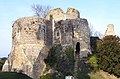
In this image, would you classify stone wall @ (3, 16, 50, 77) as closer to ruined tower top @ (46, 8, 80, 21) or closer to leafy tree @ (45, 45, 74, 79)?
leafy tree @ (45, 45, 74, 79)

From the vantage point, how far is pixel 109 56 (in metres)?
31.6

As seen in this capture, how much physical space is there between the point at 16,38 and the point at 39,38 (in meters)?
2.28

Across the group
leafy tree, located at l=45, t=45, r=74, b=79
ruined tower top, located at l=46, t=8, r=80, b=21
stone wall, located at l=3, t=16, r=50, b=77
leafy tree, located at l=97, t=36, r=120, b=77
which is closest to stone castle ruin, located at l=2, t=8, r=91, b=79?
stone wall, located at l=3, t=16, r=50, b=77

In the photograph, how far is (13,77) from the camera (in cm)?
2661

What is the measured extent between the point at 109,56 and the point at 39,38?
6.77 m

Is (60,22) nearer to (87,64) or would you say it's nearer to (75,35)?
(75,35)

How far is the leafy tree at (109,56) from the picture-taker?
103ft

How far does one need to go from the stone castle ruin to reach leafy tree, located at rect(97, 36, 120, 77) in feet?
5.15

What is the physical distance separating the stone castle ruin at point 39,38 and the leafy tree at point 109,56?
5.15 ft

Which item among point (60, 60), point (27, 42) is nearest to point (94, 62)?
point (60, 60)

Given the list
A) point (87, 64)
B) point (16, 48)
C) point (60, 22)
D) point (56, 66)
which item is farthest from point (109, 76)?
point (16, 48)

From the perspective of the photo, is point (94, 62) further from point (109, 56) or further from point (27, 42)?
point (27, 42)

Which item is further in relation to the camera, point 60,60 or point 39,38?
point 39,38

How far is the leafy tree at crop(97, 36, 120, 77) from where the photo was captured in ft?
103
